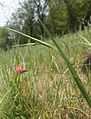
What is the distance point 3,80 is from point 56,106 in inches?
18.8

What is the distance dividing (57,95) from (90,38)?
1934 mm

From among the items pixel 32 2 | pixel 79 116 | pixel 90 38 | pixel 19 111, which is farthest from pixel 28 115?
pixel 32 2

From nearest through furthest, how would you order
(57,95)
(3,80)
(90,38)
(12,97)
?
(57,95) → (12,97) → (3,80) → (90,38)

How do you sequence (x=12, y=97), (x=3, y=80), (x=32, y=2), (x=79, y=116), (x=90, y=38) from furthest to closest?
(x=32, y=2) < (x=90, y=38) < (x=3, y=80) < (x=12, y=97) < (x=79, y=116)

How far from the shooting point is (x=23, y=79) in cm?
168

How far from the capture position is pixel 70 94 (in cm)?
152

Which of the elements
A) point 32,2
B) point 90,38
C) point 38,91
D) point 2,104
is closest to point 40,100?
point 38,91

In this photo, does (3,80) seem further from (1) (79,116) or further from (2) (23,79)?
(1) (79,116)

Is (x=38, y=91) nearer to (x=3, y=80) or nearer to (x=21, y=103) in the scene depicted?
(x=21, y=103)

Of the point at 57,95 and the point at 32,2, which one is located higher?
the point at 32,2

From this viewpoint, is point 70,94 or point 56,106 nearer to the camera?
point 56,106

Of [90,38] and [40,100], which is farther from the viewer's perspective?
[90,38]

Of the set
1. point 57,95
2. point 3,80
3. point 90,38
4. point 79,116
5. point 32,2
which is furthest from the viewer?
point 32,2

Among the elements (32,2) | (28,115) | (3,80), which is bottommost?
(28,115)
